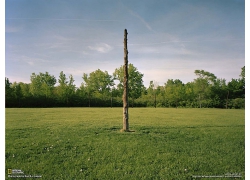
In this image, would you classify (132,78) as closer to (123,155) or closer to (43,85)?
(43,85)

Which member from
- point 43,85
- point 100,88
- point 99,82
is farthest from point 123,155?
point 43,85

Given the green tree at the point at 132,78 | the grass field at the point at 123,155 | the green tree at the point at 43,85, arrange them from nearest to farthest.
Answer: the grass field at the point at 123,155 → the green tree at the point at 43,85 → the green tree at the point at 132,78

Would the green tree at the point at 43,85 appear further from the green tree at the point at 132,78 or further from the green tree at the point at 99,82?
the green tree at the point at 132,78

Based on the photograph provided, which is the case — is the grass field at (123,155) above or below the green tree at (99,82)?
below

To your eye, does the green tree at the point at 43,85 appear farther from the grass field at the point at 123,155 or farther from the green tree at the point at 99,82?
the grass field at the point at 123,155

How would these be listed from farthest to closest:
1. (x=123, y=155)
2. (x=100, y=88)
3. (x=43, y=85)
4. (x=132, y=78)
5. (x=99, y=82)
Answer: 1. (x=100, y=88)
2. (x=99, y=82)
3. (x=43, y=85)
4. (x=132, y=78)
5. (x=123, y=155)

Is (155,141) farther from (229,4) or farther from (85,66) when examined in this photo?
(229,4)

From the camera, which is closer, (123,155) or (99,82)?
(123,155)

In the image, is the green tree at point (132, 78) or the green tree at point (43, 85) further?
the green tree at point (132, 78)

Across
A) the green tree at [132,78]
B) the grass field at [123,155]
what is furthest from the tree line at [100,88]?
the grass field at [123,155]

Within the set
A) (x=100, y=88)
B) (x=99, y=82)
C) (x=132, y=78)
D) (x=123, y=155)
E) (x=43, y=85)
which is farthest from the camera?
(x=100, y=88)

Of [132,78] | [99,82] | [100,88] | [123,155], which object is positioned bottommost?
[123,155]

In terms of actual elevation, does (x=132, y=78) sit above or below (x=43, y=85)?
above

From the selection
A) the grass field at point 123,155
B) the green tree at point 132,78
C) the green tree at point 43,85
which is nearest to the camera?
the grass field at point 123,155
